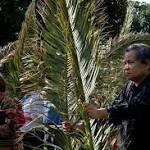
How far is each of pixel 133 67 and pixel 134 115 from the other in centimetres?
37

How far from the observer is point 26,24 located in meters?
5.85

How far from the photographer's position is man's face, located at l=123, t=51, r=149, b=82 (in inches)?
181

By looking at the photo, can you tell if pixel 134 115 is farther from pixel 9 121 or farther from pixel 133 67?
pixel 9 121

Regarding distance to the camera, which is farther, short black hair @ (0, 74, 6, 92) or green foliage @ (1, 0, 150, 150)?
short black hair @ (0, 74, 6, 92)

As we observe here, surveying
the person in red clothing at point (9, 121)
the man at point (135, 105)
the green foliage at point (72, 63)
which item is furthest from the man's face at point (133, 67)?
the person in red clothing at point (9, 121)

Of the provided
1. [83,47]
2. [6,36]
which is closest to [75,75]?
[83,47]

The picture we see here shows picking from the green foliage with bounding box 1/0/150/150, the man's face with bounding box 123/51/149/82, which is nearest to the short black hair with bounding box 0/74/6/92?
the green foliage with bounding box 1/0/150/150

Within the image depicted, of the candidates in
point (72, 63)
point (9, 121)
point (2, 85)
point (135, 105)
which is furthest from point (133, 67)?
point (2, 85)

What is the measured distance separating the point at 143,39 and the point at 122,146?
6.79 ft

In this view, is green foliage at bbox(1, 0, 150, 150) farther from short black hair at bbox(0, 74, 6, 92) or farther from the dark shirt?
short black hair at bbox(0, 74, 6, 92)

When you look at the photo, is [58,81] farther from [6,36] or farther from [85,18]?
[6,36]

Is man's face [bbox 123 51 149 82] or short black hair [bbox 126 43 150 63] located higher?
Answer: short black hair [bbox 126 43 150 63]

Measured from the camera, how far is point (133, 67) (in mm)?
4594

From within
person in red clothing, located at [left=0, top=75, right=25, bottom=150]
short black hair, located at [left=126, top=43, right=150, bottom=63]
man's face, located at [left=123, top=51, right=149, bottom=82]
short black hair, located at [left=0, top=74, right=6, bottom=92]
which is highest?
short black hair, located at [left=126, top=43, right=150, bottom=63]
